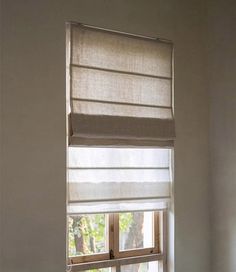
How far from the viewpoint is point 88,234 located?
2.47 meters

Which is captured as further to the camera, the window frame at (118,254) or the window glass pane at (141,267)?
the window glass pane at (141,267)

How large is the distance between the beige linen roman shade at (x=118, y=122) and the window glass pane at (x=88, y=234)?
100 mm

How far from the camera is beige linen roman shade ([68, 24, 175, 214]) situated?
2369mm

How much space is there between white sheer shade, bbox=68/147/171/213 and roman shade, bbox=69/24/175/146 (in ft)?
0.29

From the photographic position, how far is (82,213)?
2.38 m

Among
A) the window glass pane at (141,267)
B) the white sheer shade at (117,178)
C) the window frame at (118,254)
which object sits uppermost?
the white sheer shade at (117,178)

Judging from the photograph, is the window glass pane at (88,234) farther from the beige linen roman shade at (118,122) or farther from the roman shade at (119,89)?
the roman shade at (119,89)

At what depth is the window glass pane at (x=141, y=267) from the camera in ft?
8.55
